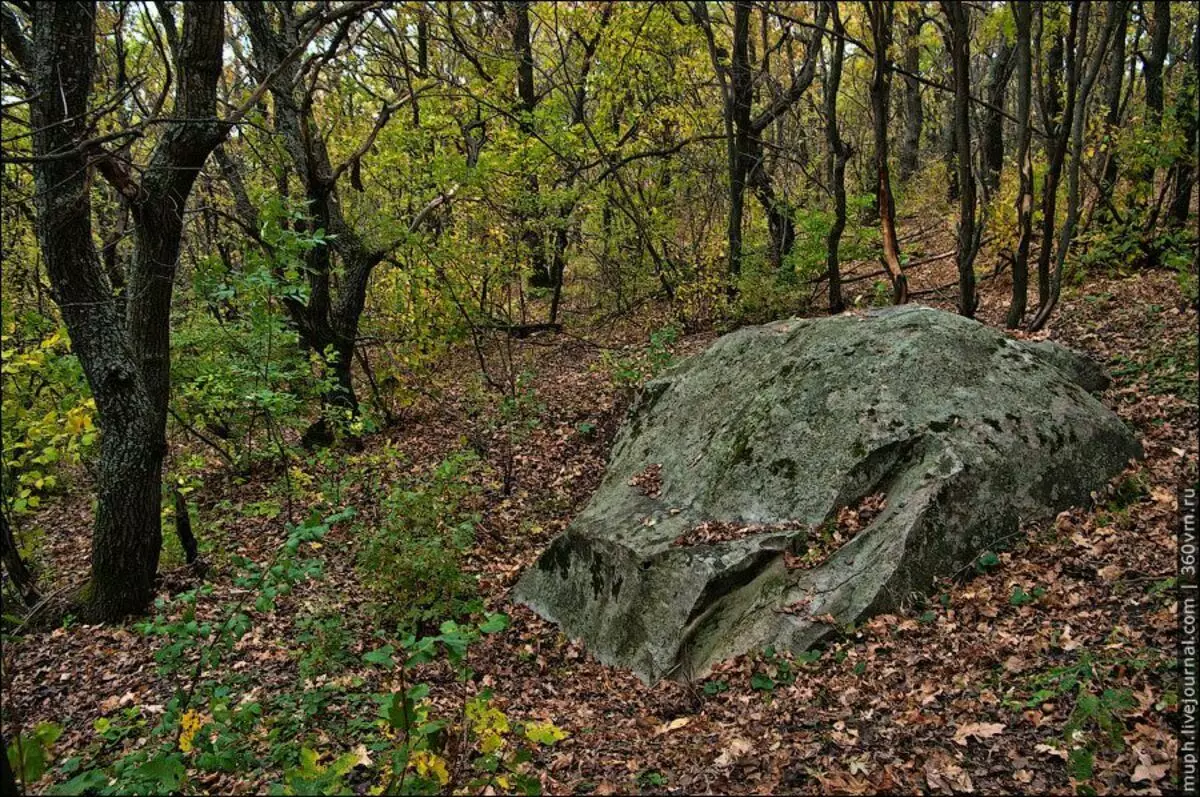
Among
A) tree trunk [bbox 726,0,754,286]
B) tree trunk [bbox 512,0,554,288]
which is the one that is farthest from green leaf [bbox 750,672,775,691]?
tree trunk [bbox 726,0,754,286]

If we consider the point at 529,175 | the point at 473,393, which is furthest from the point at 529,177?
the point at 473,393

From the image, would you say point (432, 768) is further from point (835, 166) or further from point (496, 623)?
point (835, 166)

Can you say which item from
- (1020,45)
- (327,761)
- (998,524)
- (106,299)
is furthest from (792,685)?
(1020,45)

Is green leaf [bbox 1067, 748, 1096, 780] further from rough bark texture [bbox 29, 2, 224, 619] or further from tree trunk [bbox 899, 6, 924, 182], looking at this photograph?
tree trunk [bbox 899, 6, 924, 182]

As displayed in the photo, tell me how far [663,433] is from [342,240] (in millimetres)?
5601

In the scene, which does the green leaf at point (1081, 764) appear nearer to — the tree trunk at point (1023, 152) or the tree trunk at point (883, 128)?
the tree trunk at point (1023, 152)

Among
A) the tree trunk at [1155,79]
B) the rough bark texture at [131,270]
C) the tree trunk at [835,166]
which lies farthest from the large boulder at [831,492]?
the tree trunk at [1155,79]

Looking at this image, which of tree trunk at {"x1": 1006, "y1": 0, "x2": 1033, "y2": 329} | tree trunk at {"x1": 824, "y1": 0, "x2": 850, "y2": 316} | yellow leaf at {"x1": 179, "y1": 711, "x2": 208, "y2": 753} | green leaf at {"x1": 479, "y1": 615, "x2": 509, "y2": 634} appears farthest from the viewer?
tree trunk at {"x1": 824, "y1": 0, "x2": 850, "y2": 316}

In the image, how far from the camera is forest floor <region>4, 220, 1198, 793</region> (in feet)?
10.4

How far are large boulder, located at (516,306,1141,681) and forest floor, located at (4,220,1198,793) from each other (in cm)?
22

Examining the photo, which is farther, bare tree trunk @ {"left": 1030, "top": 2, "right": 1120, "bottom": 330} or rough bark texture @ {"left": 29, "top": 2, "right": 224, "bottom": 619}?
bare tree trunk @ {"left": 1030, "top": 2, "right": 1120, "bottom": 330}

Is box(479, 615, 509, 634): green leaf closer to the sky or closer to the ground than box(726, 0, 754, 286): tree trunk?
closer to the ground

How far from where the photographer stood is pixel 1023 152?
6.94m

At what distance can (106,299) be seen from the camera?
17.4 feet
